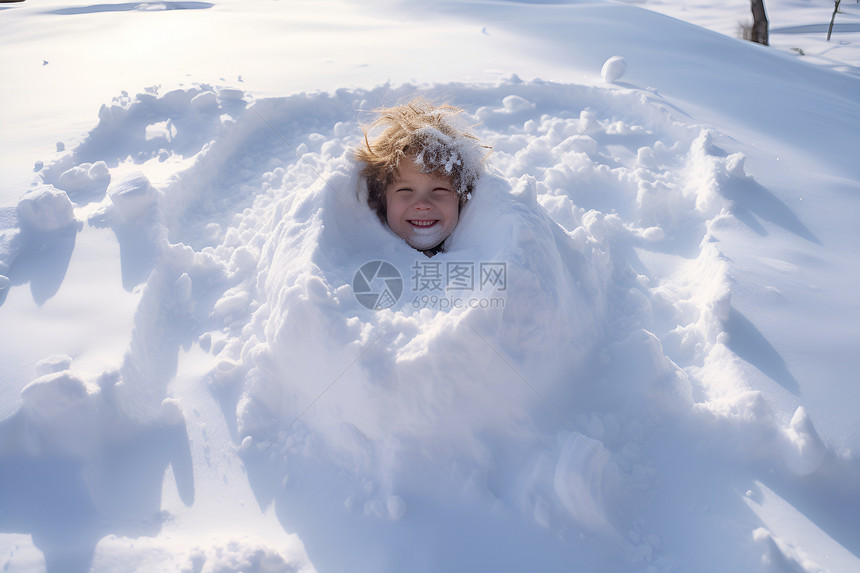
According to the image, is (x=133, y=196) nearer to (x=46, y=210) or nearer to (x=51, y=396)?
(x=46, y=210)

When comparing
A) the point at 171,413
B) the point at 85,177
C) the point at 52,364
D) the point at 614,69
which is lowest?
the point at 171,413

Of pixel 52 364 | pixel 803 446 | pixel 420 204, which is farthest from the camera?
pixel 420 204

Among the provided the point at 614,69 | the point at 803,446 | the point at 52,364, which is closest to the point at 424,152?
the point at 52,364

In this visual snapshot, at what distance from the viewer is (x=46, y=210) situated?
2.33 metres

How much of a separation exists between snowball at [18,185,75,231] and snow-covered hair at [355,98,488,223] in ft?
3.94

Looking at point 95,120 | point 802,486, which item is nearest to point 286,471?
point 802,486

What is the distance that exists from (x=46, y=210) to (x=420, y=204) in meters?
1.50

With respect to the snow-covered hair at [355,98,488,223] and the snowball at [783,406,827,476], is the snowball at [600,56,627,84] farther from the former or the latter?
the snowball at [783,406,827,476]

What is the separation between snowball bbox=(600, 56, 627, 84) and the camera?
3.62 meters

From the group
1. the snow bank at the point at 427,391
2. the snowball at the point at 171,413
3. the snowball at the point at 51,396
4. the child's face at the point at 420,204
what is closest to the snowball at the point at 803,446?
the snow bank at the point at 427,391

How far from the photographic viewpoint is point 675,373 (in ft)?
5.73

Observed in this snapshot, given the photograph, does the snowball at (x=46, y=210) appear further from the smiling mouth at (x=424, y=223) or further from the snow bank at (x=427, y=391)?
the smiling mouth at (x=424, y=223)

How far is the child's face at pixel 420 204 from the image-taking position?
227cm

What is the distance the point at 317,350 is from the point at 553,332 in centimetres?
70
